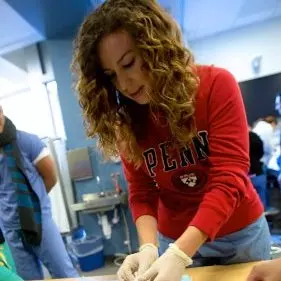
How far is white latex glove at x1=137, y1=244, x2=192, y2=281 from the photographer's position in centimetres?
63

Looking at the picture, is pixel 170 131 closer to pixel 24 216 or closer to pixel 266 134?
pixel 24 216

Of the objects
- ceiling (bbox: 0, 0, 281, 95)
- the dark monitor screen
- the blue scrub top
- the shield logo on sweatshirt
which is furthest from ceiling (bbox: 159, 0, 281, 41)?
the shield logo on sweatshirt

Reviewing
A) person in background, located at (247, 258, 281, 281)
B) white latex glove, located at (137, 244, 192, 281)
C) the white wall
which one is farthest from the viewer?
the white wall

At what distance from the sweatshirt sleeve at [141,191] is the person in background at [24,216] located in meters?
0.89

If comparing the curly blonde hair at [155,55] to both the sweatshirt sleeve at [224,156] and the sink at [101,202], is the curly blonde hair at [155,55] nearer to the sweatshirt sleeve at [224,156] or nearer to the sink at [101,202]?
the sweatshirt sleeve at [224,156]

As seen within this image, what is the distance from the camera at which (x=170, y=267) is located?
0.64 metres

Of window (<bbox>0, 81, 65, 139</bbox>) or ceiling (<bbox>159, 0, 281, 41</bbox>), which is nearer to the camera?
ceiling (<bbox>159, 0, 281, 41</bbox>)

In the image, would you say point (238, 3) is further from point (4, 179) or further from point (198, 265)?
point (198, 265)

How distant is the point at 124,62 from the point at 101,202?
2.27 metres

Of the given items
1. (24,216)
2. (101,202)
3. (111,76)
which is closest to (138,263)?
(111,76)

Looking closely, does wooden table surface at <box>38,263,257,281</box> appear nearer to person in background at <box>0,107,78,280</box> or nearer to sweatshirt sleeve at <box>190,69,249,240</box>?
sweatshirt sleeve at <box>190,69,249,240</box>

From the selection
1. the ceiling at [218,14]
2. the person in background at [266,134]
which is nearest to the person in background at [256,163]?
the person in background at [266,134]

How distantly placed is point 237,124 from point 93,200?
232 cm

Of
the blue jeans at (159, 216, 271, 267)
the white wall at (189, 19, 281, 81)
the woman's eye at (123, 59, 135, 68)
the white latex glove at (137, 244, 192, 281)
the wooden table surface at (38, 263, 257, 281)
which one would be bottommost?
the wooden table surface at (38, 263, 257, 281)
